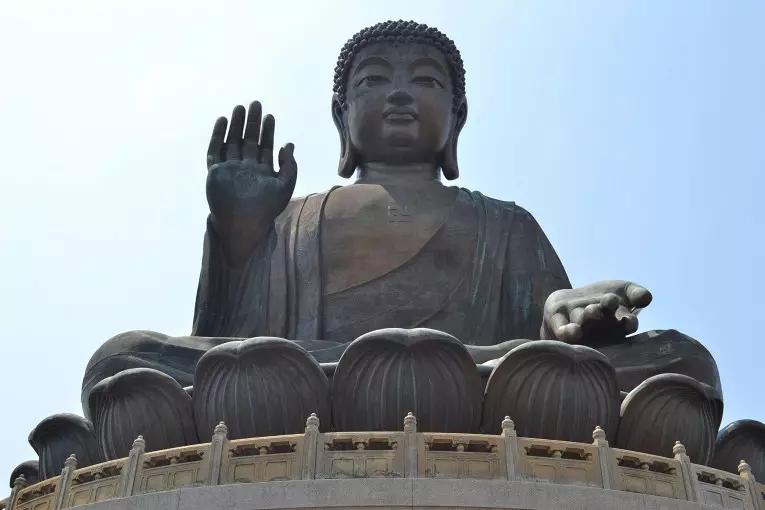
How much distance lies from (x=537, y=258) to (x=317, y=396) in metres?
3.65

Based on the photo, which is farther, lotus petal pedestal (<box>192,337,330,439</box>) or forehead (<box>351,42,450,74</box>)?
forehead (<box>351,42,450,74</box>)

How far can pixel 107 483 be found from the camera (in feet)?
25.8

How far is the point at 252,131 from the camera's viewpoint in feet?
35.8

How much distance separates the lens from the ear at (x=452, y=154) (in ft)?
41.6

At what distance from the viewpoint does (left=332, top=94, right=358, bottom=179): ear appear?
12.7m

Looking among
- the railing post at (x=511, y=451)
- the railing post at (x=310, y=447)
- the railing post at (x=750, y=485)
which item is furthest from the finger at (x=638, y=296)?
the railing post at (x=310, y=447)

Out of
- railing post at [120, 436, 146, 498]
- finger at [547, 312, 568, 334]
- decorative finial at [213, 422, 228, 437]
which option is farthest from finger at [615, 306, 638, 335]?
railing post at [120, 436, 146, 498]

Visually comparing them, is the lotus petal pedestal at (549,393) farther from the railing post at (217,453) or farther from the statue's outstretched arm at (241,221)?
the statue's outstretched arm at (241,221)

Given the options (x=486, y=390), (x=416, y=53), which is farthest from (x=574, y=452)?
(x=416, y=53)

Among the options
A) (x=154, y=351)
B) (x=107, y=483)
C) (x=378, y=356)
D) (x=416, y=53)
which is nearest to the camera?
(x=107, y=483)

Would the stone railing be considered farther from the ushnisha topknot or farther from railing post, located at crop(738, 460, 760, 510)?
the ushnisha topknot

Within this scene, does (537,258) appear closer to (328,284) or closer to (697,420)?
(328,284)

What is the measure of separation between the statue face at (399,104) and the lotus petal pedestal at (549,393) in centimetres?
414

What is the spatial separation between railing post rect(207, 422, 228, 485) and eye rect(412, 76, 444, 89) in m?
5.23
